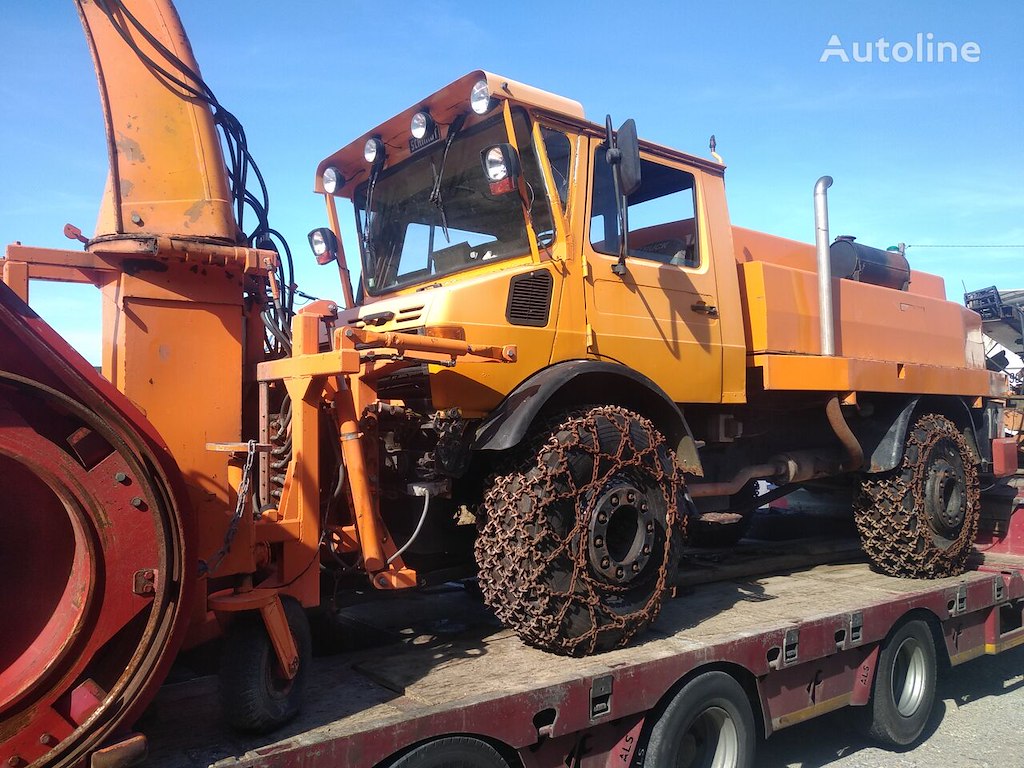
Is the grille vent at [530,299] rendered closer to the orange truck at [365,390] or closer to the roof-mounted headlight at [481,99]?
the orange truck at [365,390]

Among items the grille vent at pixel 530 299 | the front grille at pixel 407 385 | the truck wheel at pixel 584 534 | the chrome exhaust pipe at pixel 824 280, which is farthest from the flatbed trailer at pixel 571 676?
the chrome exhaust pipe at pixel 824 280

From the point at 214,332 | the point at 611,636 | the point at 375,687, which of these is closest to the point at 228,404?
the point at 214,332

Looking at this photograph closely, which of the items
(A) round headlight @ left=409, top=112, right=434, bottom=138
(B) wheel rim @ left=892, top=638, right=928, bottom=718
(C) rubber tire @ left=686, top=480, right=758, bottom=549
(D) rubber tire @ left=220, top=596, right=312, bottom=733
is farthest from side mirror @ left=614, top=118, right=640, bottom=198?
(C) rubber tire @ left=686, top=480, right=758, bottom=549

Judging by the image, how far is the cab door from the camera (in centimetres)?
434

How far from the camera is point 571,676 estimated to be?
11.2ft

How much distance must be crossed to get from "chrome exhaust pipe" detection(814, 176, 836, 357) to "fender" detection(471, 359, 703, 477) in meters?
1.88

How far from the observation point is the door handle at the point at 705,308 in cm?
486

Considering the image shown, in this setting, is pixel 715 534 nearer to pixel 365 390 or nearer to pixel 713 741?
pixel 713 741

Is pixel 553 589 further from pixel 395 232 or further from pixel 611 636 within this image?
pixel 395 232

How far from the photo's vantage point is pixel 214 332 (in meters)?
3.34

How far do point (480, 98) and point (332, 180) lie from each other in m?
1.53

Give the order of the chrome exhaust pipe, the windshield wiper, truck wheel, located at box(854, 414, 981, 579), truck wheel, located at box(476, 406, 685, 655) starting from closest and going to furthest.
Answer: truck wheel, located at box(476, 406, 685, 655) < the windshield wiper < the chrome exhaust pipe < truck wheel, located at box(854, 414, 981, 579)

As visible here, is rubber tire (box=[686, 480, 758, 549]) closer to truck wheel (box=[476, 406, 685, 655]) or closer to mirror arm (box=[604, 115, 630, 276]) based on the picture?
truck wheel (box=[476, 406, 685, 655])

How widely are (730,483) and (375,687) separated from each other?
305cm
